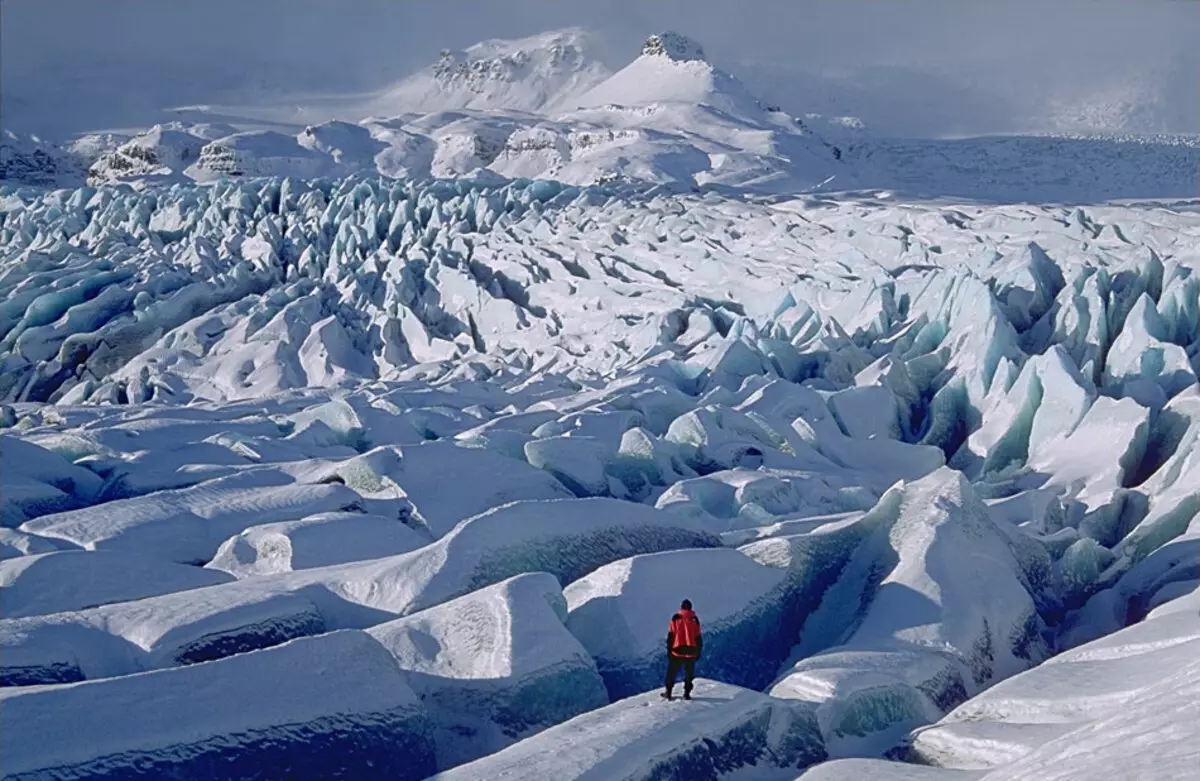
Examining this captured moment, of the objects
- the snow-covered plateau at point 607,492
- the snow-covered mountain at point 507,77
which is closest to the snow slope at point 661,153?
the snow-covered plateau at point 607,492

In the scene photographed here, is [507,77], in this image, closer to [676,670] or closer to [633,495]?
[633,495]

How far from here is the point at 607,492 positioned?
8.20 meters

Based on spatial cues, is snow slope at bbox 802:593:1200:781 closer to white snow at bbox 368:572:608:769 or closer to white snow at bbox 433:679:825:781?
white snow at bbox 433:679:825:781

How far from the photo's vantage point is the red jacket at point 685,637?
4160 millimetres

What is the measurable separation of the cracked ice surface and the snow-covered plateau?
3cm

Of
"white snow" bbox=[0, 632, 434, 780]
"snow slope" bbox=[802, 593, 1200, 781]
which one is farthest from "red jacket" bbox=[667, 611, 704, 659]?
"white snow" bbox=[0, 632, 434, 780]

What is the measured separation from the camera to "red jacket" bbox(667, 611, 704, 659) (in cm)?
416

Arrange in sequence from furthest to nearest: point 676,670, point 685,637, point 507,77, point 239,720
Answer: point 507,77, point 676,670, point 685,637, point 239,720

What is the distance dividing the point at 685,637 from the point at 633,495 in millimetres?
4284

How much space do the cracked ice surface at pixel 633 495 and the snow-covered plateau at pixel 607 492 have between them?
30mm

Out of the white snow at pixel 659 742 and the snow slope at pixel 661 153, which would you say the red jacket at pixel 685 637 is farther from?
the snow slope at pixel 661 153

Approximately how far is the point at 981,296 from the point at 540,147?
3410cm

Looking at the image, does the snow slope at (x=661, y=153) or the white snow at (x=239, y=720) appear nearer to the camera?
the white snow at (x=239, y=720)

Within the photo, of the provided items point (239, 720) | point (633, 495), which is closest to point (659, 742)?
point (239, 720)
